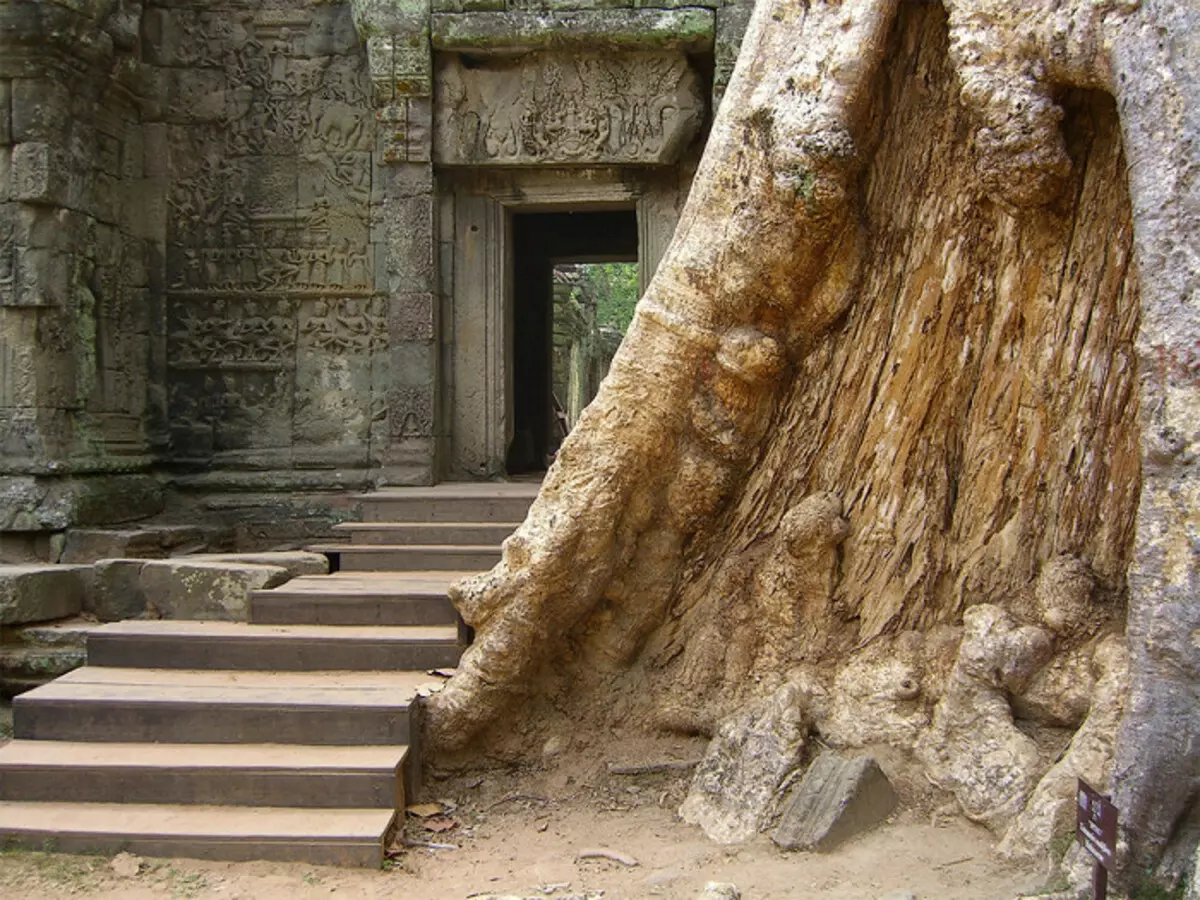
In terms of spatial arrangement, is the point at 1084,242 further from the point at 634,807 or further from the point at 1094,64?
the point at 634,807

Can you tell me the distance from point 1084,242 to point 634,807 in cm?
237

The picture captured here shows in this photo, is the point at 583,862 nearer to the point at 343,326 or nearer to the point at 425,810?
the point at 425,810

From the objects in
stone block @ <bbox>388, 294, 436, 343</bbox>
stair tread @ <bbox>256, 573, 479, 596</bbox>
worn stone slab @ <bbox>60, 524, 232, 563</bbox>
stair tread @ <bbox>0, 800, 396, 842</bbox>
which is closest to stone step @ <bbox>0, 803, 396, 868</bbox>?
stair tread @ <bbox>0, 800, 396, 842</bbox>

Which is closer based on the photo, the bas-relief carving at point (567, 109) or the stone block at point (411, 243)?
the bas-relief carving at point (567, 109)

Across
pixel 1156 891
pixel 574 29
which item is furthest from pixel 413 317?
pixel 1156 891

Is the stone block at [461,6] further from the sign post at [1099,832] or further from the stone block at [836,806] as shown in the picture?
the sign post at [1099,832]

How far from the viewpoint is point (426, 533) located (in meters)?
5.64

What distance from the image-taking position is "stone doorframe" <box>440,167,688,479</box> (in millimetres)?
7238

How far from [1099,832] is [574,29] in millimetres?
5784

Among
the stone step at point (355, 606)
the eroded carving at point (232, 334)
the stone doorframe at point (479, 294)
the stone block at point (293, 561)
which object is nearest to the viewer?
the stone step at point (355, 606)

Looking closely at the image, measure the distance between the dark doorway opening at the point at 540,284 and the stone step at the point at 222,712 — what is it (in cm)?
512

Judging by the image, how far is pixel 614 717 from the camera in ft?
13.4

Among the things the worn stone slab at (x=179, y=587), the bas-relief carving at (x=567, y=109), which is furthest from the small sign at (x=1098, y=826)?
the bas-relief carving at (x=567, y=109)

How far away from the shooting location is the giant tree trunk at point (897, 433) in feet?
9.33
